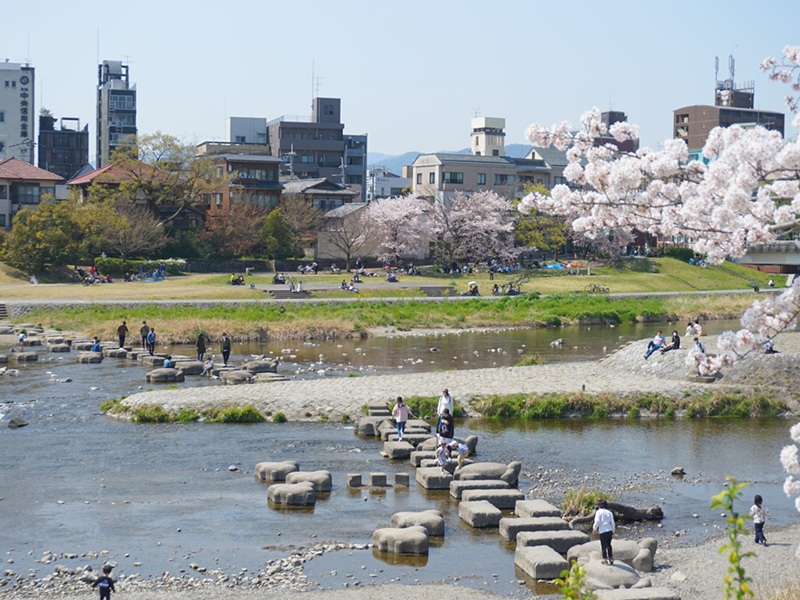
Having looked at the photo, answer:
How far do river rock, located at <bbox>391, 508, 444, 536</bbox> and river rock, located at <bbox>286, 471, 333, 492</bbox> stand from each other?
2.77 m

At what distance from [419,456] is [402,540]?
5.58 metres

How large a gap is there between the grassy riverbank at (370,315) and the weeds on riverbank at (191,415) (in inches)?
715

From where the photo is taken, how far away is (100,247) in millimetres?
64062

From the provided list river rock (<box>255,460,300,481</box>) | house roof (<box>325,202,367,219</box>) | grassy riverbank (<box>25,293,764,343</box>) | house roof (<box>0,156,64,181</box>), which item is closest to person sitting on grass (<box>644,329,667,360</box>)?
river rock (<box>255,460,300,481</box>)

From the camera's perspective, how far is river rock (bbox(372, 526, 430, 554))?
14.8 metres

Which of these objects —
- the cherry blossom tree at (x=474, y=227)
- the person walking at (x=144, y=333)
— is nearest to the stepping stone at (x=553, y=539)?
the person walking at (x=144, y=333)

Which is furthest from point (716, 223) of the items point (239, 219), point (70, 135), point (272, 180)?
point (70, 135)

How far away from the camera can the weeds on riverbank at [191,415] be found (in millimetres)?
24953

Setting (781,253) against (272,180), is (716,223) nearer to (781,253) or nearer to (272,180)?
(781,253)

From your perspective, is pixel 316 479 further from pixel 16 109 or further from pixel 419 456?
pixel 16 109

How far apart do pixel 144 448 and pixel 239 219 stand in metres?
51.2

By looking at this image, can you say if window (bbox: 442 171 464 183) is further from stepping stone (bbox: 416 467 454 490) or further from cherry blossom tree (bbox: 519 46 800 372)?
cherry blossom tree (bbox: 519 46 800 372)

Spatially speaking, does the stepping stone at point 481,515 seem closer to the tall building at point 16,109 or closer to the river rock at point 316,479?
the river rock at point 316,479

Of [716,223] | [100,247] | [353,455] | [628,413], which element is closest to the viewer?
[716,223]
